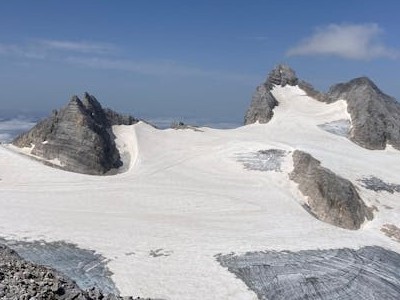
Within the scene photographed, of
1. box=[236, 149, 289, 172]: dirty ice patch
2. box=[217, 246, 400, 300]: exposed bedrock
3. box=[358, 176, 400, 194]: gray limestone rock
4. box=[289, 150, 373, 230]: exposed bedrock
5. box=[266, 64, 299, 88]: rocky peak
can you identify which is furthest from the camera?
box=[266, 64, 299, 88]: rocky peak

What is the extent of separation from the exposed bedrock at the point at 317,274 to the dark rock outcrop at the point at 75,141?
22851 millimetres

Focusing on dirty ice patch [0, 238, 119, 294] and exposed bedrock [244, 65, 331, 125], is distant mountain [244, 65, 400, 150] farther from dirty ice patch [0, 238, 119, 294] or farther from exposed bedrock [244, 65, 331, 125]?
dirty ice patch [0, 238, 119, 294]

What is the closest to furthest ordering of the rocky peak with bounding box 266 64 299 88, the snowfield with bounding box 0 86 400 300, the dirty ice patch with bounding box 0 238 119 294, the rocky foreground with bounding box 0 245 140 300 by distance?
1. the rocky foreground with bounding box 0 245 140 300
2. the dirty ice patch with bounding box 0 238 119 294
3. the snowfield with bounding box 0 86 400 300
4. the rocky peak with bounding box 266 64 299 88

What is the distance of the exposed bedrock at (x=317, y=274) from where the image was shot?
3025 centimetres

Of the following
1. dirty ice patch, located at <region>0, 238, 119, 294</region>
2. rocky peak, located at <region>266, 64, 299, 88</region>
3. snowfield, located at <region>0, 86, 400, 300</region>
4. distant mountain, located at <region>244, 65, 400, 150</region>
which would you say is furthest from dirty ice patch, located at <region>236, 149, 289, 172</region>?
rocky peak, located at <region>266, 64, 299, 88</region>

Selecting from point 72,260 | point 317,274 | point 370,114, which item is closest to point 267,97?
point 370,114

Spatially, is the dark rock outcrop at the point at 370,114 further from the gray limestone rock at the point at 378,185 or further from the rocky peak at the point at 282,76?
the gray limestone rock at the point at 378,185

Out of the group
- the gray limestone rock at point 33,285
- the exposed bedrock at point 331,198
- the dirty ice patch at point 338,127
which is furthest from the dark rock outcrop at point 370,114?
the gray limestone rock at point 33,285

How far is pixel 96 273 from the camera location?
30250mm

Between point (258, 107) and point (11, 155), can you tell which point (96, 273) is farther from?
point (258, 107)

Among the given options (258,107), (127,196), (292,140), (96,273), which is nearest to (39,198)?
(127,196)

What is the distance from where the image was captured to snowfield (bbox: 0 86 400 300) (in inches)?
1266

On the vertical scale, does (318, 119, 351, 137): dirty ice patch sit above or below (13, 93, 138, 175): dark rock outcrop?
above

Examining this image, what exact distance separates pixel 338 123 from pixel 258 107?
9664 millimetres
